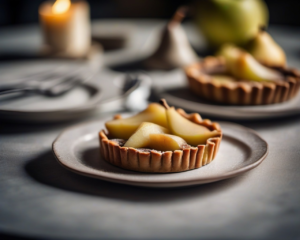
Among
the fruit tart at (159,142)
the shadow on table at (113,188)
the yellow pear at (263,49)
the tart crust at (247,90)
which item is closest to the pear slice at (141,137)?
the fruit tart at (159,142)

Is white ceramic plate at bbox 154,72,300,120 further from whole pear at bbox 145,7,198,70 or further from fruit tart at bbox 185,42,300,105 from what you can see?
whole pear at bbox 145,7,198,70

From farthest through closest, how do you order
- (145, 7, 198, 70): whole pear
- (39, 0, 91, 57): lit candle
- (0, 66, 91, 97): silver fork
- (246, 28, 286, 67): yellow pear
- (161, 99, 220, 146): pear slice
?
(39, 0, 91, 57): lit candle
(145, 7, 198, 70): whole pear
(246, 28, 286, 67): yellow pear
(0, 66, 91, 97): silver fork
(161, 99, 220, 146): pear slice

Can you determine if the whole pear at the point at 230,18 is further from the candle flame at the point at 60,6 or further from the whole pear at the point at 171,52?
the candle flame at the point at 60,6

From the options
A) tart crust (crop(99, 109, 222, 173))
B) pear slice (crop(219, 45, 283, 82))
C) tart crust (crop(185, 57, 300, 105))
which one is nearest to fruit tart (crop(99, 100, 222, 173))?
tart crust (crop(99, 109, 222, 173))

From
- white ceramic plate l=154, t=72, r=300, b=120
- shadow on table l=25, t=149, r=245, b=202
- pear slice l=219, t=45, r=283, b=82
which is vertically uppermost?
pear slice l=219, t=45, r=283, b=82

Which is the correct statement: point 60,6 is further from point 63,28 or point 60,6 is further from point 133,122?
point 133,122

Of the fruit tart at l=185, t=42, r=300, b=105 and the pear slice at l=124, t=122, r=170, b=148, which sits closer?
the pear slice at l=124, t=122, r=170, b=148
